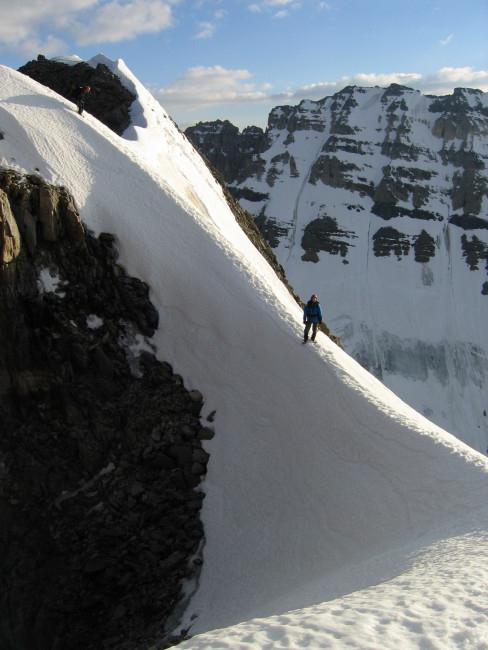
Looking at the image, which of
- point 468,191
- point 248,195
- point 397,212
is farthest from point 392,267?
point 248,195

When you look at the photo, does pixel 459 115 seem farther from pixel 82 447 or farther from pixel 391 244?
pixel 82 447

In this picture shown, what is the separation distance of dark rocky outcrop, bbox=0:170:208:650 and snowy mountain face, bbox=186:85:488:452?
8347cm

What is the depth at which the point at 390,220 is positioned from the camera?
5551 inches

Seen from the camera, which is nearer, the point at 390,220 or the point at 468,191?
the point at 390,220

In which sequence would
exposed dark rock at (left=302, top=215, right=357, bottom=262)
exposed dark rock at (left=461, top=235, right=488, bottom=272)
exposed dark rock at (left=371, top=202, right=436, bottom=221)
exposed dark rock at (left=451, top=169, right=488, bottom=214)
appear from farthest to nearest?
1. exposed dark rock at (left=451, top=169, right=488, bottom=214)
2. exposed dark rock at (left=371, top=202, right=436, bottom=221)
3. exposed dark rock at (left=302, top=215, right=357, bottom=262)
4. exposed dark rock at (left=461, top=235, right=488, bottom=272)

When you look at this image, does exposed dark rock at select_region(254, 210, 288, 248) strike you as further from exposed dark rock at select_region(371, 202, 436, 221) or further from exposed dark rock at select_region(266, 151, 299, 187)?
exposed dark rock at select_region(371, 202, 436, 221)

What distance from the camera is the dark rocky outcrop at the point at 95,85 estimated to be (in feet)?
109

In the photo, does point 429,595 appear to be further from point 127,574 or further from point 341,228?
point 341,228

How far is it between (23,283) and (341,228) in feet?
414

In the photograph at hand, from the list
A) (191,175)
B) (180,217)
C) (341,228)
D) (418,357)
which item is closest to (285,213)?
(341,228)

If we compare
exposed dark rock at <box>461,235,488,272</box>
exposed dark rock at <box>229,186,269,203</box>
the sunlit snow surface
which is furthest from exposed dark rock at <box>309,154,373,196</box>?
exposed dark rock at <box>461,235,488,272</box>

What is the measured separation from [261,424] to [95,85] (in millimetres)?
25638

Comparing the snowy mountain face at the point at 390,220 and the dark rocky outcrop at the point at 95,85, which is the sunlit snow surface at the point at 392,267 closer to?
the snowy mountain face at the point at 390,220

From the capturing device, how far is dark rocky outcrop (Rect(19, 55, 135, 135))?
33.2 metres
